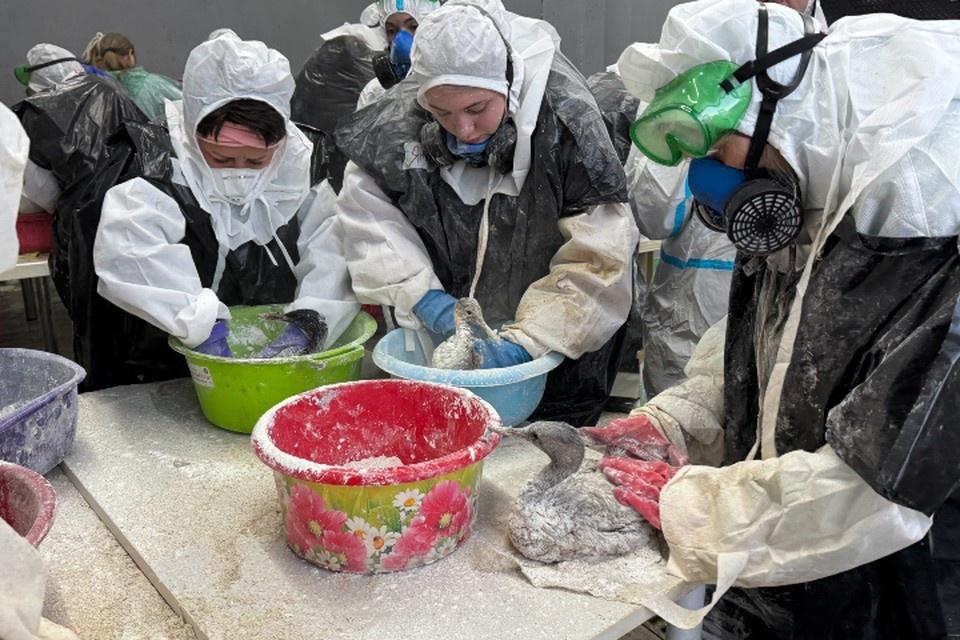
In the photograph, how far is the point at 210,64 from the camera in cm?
189

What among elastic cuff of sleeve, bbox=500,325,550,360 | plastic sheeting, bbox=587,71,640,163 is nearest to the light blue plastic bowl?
elastic cuff of sleeve, bbox=500,325,550,360

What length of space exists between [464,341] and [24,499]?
0.86m

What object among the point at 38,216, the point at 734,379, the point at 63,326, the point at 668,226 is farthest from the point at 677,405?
the point at 63,326

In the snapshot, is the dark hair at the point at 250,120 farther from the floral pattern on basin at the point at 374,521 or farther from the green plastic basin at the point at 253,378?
the floral pattern on basin at the point at 374,521

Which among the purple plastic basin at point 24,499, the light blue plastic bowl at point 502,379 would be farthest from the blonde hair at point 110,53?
the purple plastic basin at point 24,499

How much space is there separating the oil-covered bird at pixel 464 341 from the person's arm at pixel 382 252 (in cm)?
16

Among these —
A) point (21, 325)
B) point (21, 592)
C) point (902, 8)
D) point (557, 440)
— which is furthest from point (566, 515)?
point (21, 325)

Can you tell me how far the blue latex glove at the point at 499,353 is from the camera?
1.64 meters

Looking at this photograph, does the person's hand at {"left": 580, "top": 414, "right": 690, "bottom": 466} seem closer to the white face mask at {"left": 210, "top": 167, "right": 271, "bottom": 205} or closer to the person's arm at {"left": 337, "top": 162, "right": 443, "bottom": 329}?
the person's arm at {"left": 337, "top": 162, "right": 443, "bottom": 329}

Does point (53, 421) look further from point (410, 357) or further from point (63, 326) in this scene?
point (63, 326)

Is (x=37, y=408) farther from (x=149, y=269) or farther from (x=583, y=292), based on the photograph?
(x=583, y=292)

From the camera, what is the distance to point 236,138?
75.5 inches

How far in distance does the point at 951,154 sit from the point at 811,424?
0.40m

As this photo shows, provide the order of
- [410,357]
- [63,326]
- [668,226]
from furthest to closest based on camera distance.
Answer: [63,326], [668,226], [410,357]
